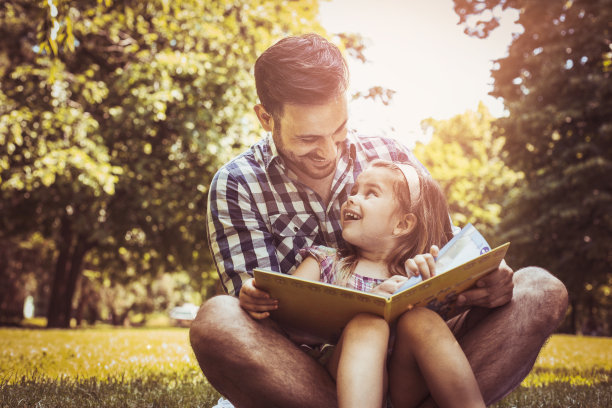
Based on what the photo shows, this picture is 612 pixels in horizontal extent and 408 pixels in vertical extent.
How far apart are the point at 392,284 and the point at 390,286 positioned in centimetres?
1

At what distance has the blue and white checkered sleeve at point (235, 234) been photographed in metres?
2.33

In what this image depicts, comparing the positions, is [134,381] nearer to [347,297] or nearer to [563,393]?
[347,297]

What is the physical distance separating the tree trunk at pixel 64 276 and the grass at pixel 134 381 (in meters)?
6.68

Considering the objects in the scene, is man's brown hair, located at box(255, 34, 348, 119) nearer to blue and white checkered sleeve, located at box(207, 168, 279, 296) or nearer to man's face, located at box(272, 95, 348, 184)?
man's face, located at box(272, 95, 348, 184)

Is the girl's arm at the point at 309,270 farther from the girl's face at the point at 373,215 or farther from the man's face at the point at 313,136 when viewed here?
the man's face at the point at 313,136

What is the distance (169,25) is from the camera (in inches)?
380

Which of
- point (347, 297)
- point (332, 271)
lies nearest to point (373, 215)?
point (332, 271)

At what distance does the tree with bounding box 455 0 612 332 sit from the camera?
36.3ft

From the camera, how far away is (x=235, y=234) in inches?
95.2

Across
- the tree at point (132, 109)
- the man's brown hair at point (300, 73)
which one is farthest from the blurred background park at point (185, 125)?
the man's brown hair at point (300, 73)

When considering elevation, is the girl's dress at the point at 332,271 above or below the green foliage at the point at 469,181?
above

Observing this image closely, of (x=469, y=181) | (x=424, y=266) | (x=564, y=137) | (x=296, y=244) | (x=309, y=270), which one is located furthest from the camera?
(x=469, y=181)

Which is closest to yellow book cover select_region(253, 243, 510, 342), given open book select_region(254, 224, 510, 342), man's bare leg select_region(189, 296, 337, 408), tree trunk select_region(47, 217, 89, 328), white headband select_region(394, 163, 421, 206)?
open book select_region(254, 224, 510, 342)

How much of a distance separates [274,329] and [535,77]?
1196cm
